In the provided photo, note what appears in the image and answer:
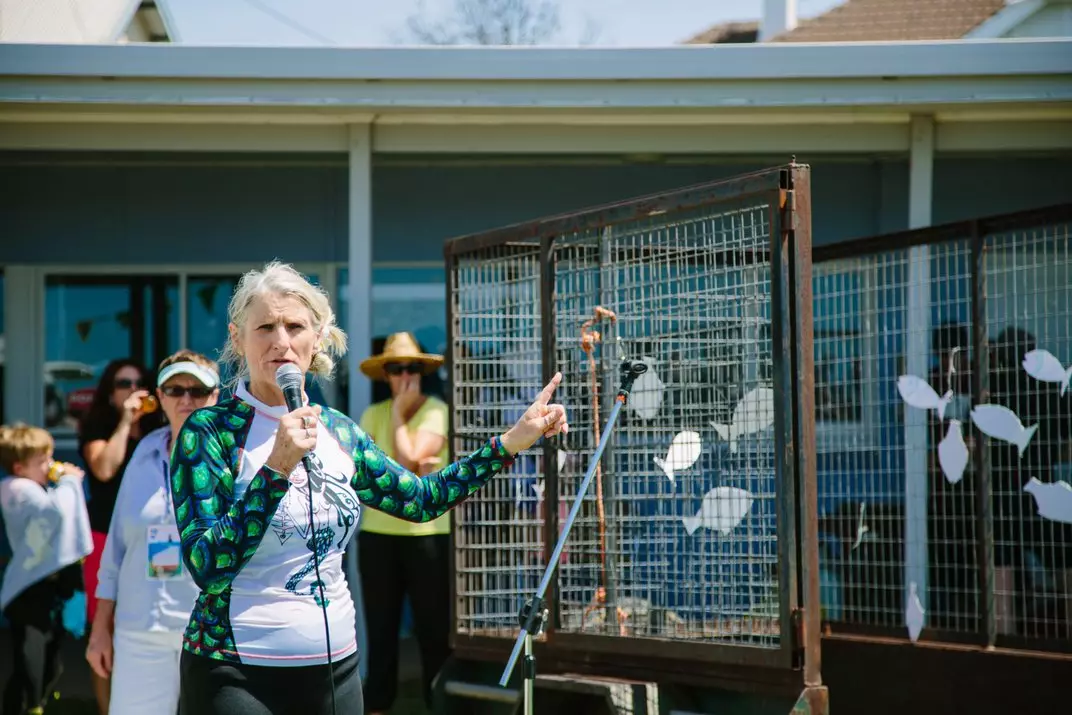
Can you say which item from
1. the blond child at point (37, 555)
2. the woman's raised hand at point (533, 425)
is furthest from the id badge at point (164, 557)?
the blond child at point (37, 555)

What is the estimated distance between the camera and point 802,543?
373 centimetres

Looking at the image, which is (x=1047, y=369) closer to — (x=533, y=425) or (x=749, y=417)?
(x=749, y=417)

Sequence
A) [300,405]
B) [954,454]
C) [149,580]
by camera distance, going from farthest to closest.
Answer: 1. [954,454]
2. [149,580]
3. [300,405]

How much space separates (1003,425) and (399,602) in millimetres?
2859

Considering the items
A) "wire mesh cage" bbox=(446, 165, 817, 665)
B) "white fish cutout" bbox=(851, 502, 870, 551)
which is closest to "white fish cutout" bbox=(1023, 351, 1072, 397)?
"white fish cutout" bbox=(851, 502, 870, 551)

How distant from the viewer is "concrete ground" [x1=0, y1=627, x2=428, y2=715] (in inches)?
248

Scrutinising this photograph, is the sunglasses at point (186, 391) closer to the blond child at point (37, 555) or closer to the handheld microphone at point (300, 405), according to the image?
the handheld microphone at point (300, 405)

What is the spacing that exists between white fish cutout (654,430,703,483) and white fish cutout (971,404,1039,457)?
130cm

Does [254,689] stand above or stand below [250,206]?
below

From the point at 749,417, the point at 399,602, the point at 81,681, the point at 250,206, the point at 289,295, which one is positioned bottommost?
the point at 81,681

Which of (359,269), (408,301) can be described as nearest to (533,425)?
(359,269)

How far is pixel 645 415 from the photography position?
435 cm

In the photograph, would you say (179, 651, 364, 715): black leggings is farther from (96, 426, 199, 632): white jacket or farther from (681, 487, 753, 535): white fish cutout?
(681, 487, 753, 535): white fish cutout

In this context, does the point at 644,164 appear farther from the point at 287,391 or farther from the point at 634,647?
the point at 287,391
